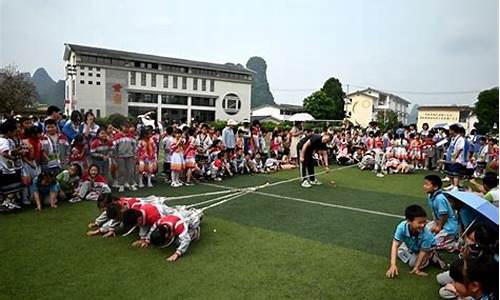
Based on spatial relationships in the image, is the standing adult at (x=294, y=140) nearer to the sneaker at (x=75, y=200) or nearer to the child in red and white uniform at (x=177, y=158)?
the child in red and white uniform at (x=177, y=158)

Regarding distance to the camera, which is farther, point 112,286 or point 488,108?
point 488,108

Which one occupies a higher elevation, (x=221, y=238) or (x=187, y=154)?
(x=187, y=154)

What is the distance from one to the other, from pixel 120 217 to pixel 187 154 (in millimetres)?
4764

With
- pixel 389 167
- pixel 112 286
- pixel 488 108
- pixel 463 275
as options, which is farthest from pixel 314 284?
pixel 488 108

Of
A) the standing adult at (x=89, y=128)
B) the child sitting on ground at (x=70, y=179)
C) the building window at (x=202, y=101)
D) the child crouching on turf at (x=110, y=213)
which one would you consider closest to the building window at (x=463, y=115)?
the building window at (x=202, y=101)

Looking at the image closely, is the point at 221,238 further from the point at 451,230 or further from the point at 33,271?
the point at 451,230

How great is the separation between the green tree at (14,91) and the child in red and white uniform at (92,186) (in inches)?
1014

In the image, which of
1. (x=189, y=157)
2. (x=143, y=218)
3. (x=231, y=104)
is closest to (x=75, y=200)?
(x=143, y=218)

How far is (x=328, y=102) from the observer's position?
171 ft

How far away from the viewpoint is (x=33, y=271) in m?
4.36

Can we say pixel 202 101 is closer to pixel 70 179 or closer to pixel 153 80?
pixel 153 80

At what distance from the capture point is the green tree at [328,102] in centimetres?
5188

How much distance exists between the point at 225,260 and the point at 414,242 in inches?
94.3

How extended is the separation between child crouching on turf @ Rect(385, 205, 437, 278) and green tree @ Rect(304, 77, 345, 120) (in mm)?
47970
